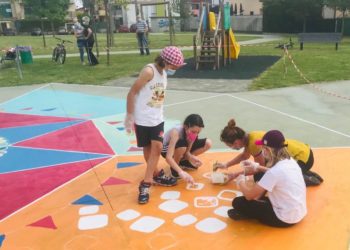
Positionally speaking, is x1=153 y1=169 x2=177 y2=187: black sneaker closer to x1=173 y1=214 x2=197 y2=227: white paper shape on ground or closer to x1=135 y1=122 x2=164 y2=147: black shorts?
x1=135 y1=122 x2=164 y2=147: black shorts

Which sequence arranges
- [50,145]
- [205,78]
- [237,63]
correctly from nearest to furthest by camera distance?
[50,145]
[205,78]
[237,63]

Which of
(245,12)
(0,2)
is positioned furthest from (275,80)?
(0,2)

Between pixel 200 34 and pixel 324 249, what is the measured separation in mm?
12523

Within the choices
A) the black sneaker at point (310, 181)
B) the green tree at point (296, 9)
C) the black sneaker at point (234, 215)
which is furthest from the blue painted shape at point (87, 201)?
the green tree at point (296, 9)

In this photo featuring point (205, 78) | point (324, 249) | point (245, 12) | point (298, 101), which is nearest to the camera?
point (324, 249)

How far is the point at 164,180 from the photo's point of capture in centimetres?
439

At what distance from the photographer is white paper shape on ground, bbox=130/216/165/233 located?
346cm

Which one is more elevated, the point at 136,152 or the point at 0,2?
the point at 0,2

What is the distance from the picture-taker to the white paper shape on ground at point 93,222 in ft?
11.6

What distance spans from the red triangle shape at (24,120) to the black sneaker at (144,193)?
372 cm

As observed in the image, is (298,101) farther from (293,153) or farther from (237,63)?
(237,63)

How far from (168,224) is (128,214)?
17.4 inches

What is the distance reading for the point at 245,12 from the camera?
183 feet

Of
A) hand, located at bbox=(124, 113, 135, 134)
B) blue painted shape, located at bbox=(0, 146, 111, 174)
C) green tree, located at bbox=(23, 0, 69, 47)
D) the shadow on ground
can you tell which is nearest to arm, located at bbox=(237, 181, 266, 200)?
hand, located at bbox=(124, 113, 135, 134)
